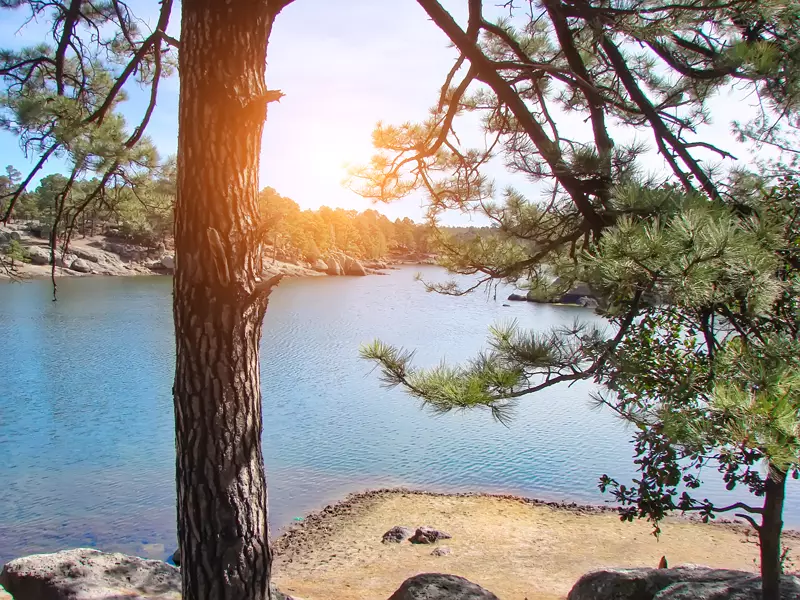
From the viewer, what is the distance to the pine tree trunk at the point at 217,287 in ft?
7.12

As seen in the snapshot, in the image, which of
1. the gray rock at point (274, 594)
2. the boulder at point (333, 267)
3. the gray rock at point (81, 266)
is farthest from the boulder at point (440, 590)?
the boulder at point (333, 267)

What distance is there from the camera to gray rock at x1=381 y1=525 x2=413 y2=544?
618cm

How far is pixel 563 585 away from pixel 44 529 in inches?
200

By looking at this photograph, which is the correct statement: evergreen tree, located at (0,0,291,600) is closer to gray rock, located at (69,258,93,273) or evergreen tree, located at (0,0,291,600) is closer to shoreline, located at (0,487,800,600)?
shoreline, located at (0,487,800,600)

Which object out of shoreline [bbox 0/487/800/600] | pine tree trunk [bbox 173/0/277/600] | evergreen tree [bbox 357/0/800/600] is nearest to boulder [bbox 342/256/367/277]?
shoreline [bbox 0/487/800/600]

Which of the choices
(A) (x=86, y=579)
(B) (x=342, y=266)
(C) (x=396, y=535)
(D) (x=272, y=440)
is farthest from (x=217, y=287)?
(B) (x=342, y=266)

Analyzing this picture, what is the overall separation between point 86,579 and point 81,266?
38.1m

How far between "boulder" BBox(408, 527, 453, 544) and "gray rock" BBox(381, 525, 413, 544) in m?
0.07

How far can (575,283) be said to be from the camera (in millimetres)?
3924

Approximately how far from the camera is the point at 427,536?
6.23 m

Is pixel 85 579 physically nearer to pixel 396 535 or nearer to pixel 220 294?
pixel 220 294

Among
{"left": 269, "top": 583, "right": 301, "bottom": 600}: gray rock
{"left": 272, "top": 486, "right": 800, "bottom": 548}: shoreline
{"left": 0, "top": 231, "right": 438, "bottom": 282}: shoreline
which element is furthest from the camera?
{"left": 0, "top": 231, "right": 438, "bottom": 282}: shoreline

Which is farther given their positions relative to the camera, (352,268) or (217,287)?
(352,268)

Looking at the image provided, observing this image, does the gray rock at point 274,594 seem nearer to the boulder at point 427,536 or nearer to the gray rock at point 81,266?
the boulder at point 427,536
